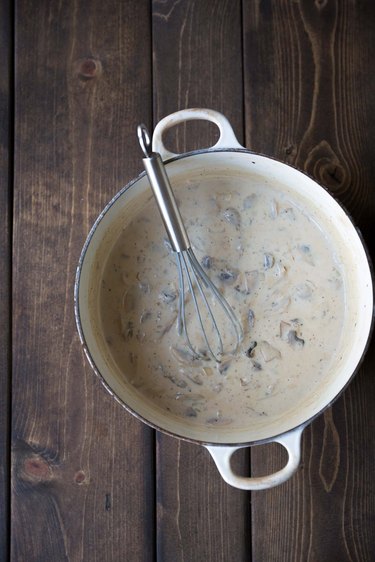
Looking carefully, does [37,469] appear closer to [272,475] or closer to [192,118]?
[272,475]

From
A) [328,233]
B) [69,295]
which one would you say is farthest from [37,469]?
[328,233]

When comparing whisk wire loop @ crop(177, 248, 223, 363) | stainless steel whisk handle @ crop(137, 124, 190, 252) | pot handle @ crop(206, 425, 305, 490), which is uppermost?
stainless steel whisk handle @ crop(137, 124, 190, 252)

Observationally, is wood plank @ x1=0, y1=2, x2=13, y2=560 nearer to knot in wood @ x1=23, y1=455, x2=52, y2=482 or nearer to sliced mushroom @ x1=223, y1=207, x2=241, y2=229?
knot in wood @ x1=23, y1=455, x2=52, y2=482

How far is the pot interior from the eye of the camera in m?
0.77

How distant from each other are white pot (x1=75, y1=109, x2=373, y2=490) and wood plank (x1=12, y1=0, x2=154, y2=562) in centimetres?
6

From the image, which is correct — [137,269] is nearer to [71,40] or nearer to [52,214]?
[52,214]

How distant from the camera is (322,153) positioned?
86cm

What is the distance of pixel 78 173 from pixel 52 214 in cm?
6

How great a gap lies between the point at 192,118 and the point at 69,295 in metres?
0.25

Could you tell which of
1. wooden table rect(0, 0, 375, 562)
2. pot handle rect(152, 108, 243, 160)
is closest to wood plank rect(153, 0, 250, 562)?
wooden table rect(0, 0, 375, 562)

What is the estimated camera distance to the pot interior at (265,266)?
0.77m

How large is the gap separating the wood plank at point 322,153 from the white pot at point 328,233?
5 cm

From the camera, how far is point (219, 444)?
732mm

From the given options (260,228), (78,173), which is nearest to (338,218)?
(260,228)
